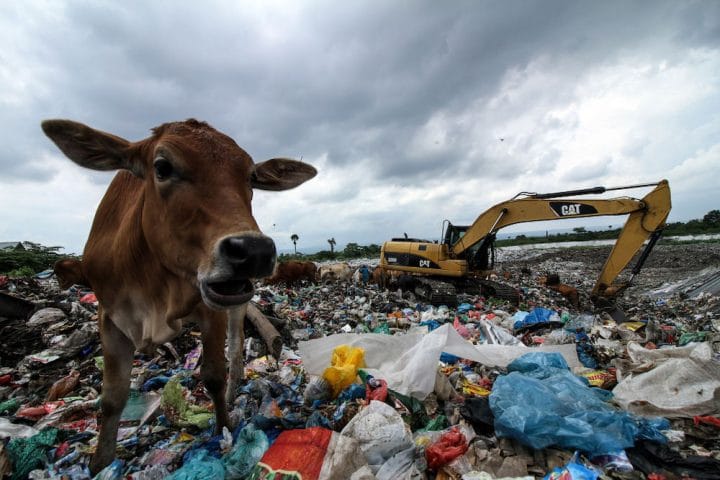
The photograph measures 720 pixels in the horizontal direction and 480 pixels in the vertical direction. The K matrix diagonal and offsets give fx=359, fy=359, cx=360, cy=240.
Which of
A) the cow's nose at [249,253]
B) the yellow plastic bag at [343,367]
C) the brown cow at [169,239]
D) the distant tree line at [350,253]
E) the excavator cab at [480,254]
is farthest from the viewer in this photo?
the distant tree line at [350,253]

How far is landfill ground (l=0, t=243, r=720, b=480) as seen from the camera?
7.25ft

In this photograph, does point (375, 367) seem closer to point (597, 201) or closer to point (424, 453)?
point (424, 453)

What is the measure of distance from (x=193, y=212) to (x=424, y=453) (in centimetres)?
200

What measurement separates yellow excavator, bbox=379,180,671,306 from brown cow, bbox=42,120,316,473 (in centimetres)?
667

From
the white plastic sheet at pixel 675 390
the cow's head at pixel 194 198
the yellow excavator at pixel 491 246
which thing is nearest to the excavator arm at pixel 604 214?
the yellow excavator at pixel 491 246

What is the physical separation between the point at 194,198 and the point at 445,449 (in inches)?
81.2

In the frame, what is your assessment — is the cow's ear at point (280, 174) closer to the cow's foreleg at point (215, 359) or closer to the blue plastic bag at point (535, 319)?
the cow's foreleg at point (215, 359)

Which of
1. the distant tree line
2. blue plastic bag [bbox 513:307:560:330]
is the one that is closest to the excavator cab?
blue plastic bag [bbox 513:307:560:330]

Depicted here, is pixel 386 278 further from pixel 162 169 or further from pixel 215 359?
pixel 162 169

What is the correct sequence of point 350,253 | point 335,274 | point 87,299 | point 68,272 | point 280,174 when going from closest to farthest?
1. point 280,174
2. point 87,299
3. point 68,272
4. point 335,274
5. point 350,253

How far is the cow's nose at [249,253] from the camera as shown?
4.94ft

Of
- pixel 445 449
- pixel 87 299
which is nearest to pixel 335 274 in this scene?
pixel 87 299

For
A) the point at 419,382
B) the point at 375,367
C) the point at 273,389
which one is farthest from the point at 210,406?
the point at 419,382

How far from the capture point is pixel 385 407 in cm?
246
